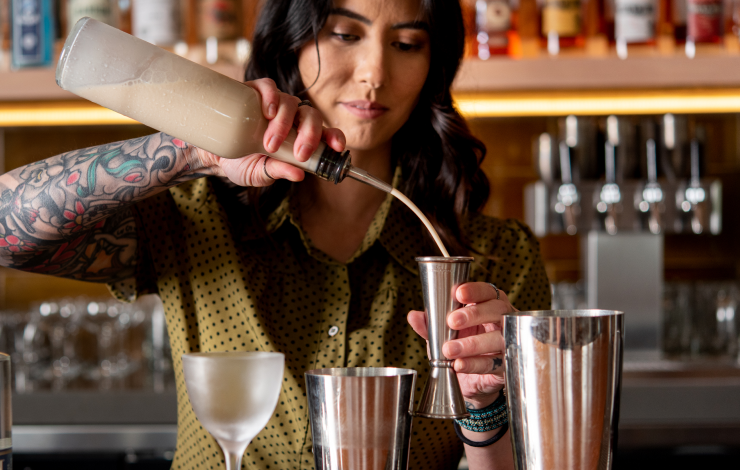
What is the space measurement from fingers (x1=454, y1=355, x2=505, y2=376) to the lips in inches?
17.8

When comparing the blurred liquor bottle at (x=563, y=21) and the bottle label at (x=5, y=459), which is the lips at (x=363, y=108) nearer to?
the bottle label at (x=5, y=459)

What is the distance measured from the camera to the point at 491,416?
807 mm

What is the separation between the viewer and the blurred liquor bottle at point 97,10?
6.61ft

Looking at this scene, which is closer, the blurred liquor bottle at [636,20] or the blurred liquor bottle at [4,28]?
the blurred liquor bottle at [636,20]

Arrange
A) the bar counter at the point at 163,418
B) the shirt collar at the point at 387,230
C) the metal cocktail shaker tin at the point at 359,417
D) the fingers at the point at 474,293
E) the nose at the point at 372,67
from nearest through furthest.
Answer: the metal cocktail shaker tin at the point at 359,417, the fingers at the point at 474,293, the nose at the point at 372,67, the shirt collar at the point at 387,230, the bar counter at the point at 163,418

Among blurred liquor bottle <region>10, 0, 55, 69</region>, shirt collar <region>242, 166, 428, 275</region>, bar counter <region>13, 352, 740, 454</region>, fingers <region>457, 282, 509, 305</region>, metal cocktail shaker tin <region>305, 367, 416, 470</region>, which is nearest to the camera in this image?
metal cocktail shaker tin <region>305, 367, 416, 470</region>

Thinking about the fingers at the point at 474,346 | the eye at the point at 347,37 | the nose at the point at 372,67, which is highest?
the eye at the point at 347,37

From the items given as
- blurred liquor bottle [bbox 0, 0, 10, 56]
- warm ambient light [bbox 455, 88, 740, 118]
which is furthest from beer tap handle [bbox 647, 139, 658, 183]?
blurred liquor bottle [bbox 0, 0, 10, 56]

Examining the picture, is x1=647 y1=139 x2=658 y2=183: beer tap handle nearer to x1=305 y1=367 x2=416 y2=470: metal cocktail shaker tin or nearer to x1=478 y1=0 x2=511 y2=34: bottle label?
x1=478 y1=0 x2=511 y2=34: bottle label

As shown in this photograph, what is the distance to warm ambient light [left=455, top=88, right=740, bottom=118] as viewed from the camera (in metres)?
2.06

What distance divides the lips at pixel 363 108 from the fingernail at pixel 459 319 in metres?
0.46

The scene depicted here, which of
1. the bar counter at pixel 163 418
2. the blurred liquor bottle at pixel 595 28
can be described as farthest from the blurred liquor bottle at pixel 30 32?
the blurred liquor bottle at pixel 595 28

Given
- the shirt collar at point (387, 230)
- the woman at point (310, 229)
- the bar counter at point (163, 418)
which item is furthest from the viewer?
the bar counter at point (163, 418)

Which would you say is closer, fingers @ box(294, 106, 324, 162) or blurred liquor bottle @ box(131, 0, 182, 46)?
fingers @ box(294, 106, 324, 162)
